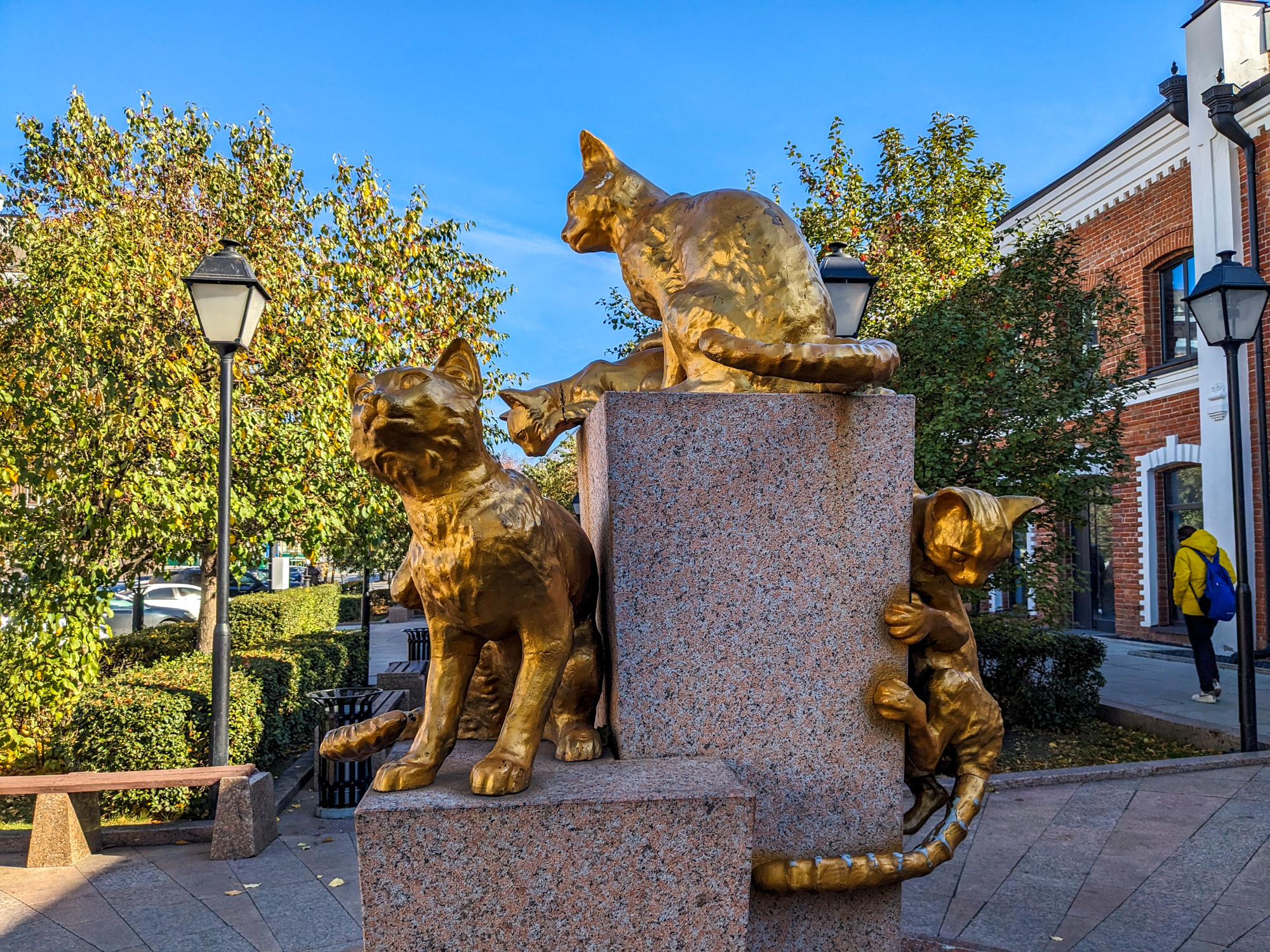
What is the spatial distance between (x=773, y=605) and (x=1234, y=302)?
749cm

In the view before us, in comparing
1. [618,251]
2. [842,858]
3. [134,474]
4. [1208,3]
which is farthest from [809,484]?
[1208,3]

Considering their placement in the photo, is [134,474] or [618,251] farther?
[134,474]

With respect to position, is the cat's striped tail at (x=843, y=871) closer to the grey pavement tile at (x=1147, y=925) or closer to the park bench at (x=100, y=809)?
the grey pavement tile at (x=1147, y=925)

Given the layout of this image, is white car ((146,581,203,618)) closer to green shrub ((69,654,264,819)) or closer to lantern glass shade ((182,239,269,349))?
green shrub ((69,654,264,819))

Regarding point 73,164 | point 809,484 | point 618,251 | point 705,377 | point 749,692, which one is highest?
point 73,164

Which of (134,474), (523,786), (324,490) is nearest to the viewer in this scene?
(523,786)

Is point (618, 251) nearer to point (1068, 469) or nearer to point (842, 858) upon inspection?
point (842, 858)

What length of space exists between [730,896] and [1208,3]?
15701mm

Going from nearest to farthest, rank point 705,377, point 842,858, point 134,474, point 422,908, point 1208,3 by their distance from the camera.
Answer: point 422,908 → point 842,858 → point 705,377 → point 134,474 → point 1208,3

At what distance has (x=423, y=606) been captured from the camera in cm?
211

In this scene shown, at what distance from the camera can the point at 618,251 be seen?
270 cm

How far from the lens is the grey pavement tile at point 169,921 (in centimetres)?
424

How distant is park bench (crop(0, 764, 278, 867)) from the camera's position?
212 inches

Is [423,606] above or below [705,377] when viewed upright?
below
